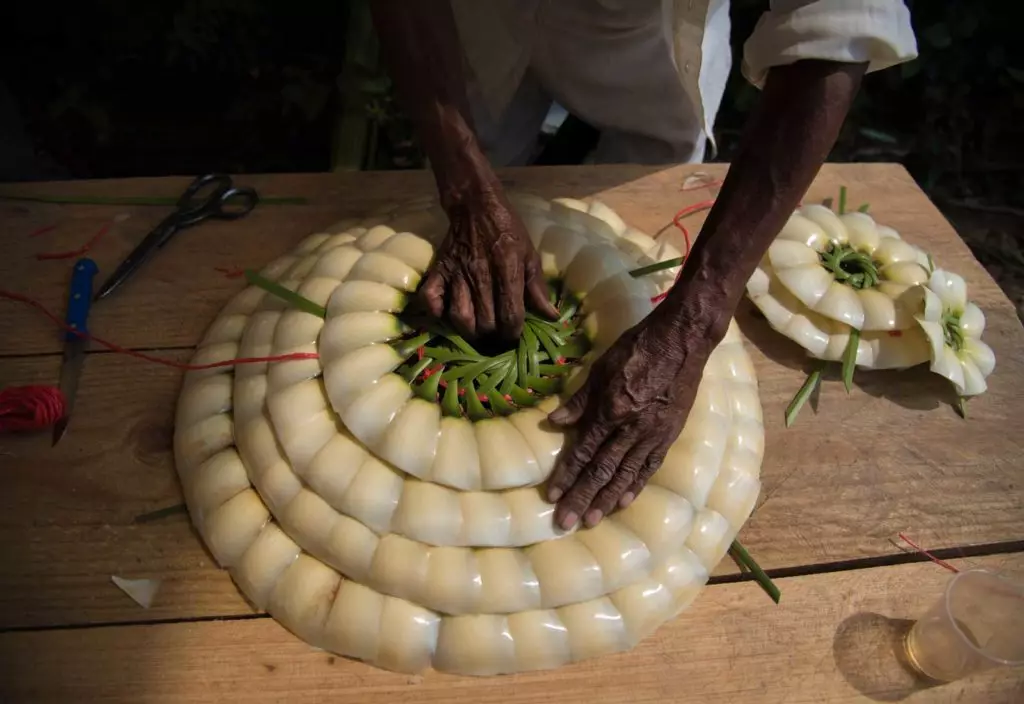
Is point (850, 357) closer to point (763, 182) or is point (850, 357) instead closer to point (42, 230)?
point (763, 182)

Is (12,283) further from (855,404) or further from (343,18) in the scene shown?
(343,18)

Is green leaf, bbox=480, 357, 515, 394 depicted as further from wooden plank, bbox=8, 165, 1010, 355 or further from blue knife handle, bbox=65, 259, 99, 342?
blue knife handle, bbox=65, 259, 99, 342

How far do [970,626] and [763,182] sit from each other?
24.9 inches

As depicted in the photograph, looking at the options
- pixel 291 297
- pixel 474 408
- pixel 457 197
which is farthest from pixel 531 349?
pixel 291 297

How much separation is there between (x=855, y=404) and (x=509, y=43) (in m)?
0.93

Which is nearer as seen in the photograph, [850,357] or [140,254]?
[850,357]

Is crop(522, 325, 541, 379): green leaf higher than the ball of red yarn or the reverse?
higher

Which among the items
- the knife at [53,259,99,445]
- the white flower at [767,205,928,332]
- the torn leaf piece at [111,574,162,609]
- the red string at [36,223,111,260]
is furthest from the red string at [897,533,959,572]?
the red string at [36,223,111,260]

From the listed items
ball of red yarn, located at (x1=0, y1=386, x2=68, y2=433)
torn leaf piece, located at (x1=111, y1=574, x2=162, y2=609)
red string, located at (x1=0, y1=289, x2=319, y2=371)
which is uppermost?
red string, located at (x1=0, y1=289, x2=319, y2=371)

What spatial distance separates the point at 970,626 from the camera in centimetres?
97

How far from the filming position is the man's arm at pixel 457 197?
3.41ft

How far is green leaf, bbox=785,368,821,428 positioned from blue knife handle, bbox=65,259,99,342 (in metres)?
1.14

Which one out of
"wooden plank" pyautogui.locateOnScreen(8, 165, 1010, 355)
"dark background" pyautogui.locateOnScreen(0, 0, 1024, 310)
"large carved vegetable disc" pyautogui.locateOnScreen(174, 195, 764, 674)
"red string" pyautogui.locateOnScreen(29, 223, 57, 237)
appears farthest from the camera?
"dark background" pyautogui.locateOnScreen(0, 0, 1024, 310)

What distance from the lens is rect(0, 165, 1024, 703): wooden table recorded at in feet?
3.08
